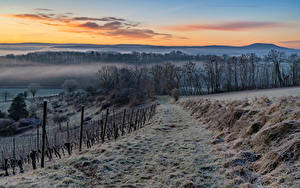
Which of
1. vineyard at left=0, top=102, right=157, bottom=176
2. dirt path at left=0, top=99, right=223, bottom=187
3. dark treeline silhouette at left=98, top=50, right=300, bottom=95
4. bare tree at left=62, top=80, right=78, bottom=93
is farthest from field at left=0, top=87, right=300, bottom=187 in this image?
bare tree at left=62, top=80, right=78, bottom=93

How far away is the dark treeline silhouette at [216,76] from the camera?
247ft

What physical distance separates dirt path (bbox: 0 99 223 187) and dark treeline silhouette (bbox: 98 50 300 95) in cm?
6725

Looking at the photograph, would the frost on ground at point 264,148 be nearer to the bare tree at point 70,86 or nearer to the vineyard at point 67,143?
the vineyard at point 67,143

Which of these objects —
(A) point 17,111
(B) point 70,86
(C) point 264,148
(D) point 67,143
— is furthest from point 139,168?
(B) point 70,86

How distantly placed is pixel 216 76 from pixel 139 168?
78.9m

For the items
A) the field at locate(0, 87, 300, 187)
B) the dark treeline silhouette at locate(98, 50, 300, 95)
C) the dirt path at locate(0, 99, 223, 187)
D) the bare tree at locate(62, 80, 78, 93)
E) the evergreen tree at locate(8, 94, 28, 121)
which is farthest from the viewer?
the bare tree at locate(62, 80, 78, 93)

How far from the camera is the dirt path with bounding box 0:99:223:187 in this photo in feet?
25.0

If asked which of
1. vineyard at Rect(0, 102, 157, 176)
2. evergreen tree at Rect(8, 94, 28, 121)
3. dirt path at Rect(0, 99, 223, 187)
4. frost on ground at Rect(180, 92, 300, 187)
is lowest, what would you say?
evergreen tree at Rect(8, 94, 28, 121)

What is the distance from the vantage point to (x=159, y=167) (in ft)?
29.3

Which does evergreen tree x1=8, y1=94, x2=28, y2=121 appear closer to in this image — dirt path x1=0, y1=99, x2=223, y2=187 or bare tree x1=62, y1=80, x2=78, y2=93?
bare tree x1=62, y1=80, x2=78, y2=93

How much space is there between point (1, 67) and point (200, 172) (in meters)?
218

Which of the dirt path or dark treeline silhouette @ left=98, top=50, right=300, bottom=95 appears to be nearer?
the dirt path

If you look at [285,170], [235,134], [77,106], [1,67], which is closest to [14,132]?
[77,106]

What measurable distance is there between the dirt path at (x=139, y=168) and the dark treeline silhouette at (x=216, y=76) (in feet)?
221
